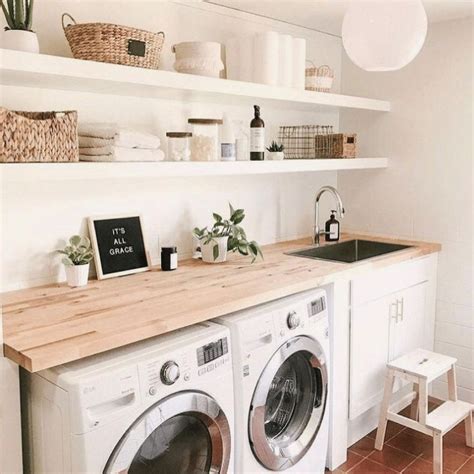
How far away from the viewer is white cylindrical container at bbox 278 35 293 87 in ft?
9.38

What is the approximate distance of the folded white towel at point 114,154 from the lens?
226cm

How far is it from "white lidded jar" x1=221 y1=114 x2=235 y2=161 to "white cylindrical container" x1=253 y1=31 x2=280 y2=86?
282 millimetres

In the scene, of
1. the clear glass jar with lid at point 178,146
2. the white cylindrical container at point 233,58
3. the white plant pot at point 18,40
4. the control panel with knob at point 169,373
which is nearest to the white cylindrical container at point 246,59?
the white cylindrical container at point 233,58

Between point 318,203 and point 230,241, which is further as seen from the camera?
point 318,203

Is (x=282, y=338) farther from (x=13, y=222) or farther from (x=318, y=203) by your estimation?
(x=318, y=203)

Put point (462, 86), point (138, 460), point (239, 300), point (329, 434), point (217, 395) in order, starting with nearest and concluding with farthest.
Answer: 1. point (138, 460)
2. point (217, 395)
3. point (239, 300)
4. point (329, 434)
5. point (462, 86)

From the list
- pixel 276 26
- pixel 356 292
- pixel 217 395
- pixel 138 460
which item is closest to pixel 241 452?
pixel 217 395

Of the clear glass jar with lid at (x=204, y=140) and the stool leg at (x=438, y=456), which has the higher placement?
the clear glass jar with lid at (x=204, y=140)

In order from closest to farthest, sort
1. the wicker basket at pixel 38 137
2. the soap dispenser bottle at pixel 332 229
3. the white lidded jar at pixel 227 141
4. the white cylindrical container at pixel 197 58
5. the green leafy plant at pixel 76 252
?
the wicker basket at pixel 38 137, the green leafy plant at pixel 76 252, the white cylindrical container at pixel 197 58, the white lidded jar at pixel 227 141, the soap dispenser bottle at pixel 332 229

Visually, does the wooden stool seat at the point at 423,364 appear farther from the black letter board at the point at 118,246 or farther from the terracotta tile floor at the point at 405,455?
the black letter board at the point at 118,246

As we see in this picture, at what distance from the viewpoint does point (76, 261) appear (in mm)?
2371

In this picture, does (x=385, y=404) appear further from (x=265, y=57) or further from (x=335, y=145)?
(x=265, y=57)

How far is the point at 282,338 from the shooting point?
2.31 meters

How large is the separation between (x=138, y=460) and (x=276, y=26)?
2.49 metres
